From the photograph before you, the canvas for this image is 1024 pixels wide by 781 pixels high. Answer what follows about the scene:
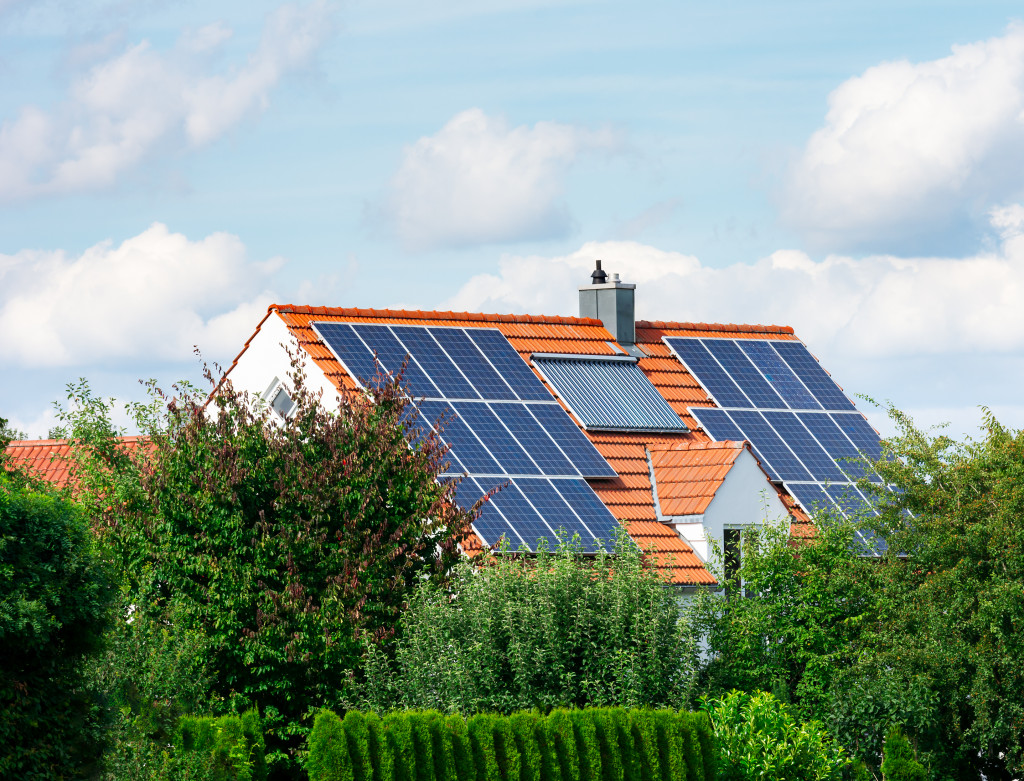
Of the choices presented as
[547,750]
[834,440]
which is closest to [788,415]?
[834,440]

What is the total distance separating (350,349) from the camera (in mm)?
29344

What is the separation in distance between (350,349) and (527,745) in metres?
11.5

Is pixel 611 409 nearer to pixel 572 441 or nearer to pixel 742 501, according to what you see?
pixel 572 441

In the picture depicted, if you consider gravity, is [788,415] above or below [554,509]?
above

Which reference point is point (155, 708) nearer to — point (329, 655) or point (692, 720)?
point (329, 655)

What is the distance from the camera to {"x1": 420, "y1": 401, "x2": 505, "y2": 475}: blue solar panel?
90.4 ft

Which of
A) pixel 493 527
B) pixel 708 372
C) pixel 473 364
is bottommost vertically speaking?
Result: pixel 493 527

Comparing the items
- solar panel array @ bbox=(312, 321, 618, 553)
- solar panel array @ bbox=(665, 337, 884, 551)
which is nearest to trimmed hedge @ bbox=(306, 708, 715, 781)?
solar panel array @ bbox=(312, 321, 618, 553)

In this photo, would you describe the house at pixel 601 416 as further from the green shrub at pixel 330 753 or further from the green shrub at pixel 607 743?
the green shrub at pixel 330 753

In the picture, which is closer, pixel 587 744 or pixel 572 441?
pixel 587 744

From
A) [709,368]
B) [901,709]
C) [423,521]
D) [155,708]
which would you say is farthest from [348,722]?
[709,368]

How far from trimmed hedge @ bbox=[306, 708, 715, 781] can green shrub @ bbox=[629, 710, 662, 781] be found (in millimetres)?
14

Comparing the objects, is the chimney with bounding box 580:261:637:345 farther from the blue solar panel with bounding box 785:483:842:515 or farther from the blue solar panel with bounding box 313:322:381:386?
the blue solar panel with bounding box 313:322:381:386

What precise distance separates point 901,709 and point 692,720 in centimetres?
468
